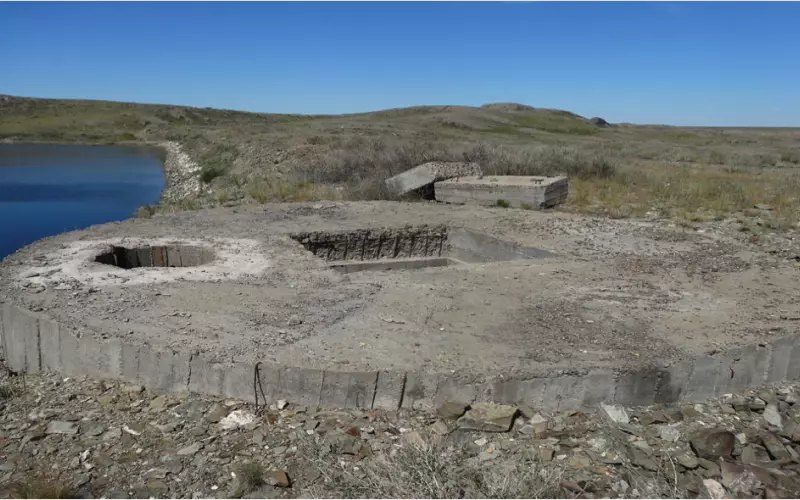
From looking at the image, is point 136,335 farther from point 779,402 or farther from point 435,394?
point 779,402

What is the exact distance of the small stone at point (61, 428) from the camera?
13.9 feet

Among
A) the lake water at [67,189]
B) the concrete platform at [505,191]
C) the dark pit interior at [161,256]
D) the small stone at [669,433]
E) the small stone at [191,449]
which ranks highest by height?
the concrete platform at [505,191]

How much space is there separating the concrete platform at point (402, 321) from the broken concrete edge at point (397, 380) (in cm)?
1

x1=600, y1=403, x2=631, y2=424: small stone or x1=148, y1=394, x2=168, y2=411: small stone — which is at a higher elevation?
x1=600, y1=403, x2=631, y2=424: small stone

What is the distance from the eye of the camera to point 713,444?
4105mm

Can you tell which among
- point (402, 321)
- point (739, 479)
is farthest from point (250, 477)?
point (739, 479)

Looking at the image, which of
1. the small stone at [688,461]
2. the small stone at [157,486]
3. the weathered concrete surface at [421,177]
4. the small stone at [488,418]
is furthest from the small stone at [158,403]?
the weathered concrete surface at [421,177]

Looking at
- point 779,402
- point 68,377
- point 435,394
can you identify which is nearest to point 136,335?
point 68,377

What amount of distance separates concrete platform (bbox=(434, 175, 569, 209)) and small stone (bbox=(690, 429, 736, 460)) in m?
8.13

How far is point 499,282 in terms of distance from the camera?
6637 millimetres

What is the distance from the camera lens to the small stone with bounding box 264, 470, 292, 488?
3.65 metres

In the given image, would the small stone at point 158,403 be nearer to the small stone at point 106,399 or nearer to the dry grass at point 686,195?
the small stone at point 106,399

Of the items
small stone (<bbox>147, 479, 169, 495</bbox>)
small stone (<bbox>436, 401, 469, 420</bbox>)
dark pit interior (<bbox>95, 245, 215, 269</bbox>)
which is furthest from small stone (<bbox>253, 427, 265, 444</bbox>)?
dark pit interior (<bbox>95, 245, 215, 269</bbox>)

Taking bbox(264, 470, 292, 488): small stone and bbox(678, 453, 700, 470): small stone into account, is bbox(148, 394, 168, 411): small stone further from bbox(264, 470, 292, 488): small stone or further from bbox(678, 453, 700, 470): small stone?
bbox(678, 453, 700, 470): small stone
